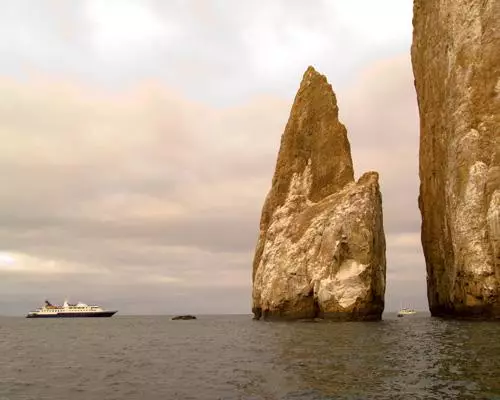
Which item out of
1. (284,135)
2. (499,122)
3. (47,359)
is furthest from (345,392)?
(284,135)

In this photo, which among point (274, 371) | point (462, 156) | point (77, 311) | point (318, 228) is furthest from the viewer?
point (77, 311)

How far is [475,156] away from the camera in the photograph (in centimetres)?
5697

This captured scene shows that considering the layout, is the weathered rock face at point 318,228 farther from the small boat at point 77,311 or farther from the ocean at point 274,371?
the small boat at point 77,311

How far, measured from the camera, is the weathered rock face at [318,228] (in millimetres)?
60969

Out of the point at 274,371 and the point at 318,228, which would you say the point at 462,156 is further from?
the point at 274,371

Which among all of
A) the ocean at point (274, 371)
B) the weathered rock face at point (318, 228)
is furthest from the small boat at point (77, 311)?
the ocean at point (274, 371)

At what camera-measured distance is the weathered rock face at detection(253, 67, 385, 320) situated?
2400 inches

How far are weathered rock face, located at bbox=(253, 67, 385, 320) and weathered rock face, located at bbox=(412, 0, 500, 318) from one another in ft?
30.5

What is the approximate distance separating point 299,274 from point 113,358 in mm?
38085

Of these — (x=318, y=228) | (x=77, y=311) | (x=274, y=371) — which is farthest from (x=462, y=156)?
(x=77, y=311)

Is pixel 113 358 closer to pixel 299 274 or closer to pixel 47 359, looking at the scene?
pixel 47 359

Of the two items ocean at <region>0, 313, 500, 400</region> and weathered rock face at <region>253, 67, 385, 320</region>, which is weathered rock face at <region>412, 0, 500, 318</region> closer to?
weathered rock face at <region>253, 67, 385, 320</region>

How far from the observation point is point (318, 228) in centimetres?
6662

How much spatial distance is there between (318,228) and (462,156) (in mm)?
18663
